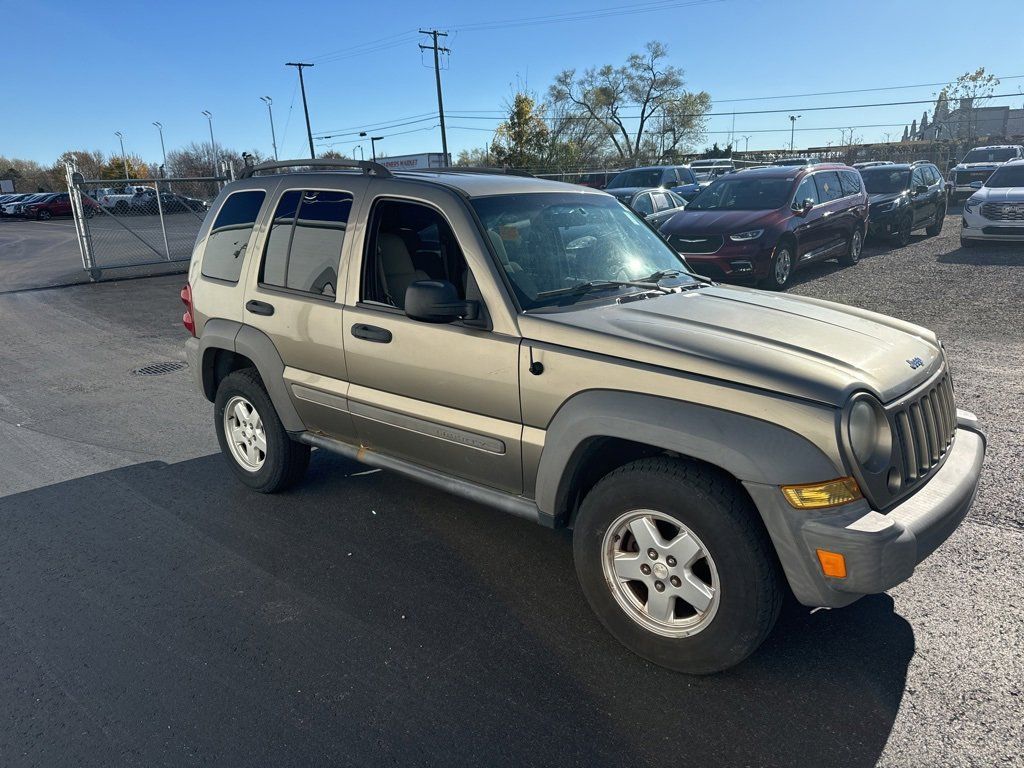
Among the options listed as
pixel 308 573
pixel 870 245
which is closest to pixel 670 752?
pixel 308 573

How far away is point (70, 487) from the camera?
204 inches

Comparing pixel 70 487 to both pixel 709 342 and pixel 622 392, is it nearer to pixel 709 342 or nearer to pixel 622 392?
pixel 622 392

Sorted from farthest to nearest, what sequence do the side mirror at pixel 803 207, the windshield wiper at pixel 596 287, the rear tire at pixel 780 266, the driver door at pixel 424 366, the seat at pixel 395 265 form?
the side mirror at pixel 803 207 → the rear tire at pixel 780 266 → the seat at pixel 395 265 → the windshield wiper at pixel 596 287 → the driver door at pixel 424 366

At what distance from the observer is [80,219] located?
50.9 feet

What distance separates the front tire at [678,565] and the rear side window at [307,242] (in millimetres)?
2080

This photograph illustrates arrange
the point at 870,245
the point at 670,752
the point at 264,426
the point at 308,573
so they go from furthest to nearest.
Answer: the point at 870,245, the point at 264,426, the point at 308,573, the point at 670,752

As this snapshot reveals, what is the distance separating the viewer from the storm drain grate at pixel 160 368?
8.39 m

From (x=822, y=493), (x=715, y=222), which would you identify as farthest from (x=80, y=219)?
(x=822, y=493)

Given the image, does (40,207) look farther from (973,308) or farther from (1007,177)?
(973,308)

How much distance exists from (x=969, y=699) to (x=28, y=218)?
175ft

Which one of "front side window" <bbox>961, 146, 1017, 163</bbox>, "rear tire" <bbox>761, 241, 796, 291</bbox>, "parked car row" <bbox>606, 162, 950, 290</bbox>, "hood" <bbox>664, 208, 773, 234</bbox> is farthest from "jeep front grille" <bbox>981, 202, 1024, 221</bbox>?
"front side window" <bbox>961, 146, 1017, 163</bbox>

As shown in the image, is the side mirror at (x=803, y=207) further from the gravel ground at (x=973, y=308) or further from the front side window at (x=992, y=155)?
the front side window at (x=992, y=155)

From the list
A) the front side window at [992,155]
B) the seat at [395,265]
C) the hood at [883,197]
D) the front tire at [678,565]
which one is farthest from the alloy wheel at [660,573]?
the front side window at [992,155]

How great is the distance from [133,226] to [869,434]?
2047 centimetres
